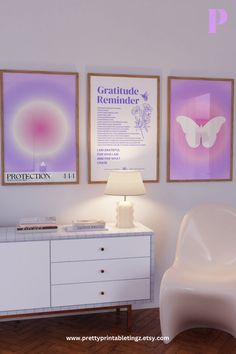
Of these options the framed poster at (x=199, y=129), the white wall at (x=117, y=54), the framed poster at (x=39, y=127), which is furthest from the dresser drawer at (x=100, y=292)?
the framed poster at (x=199, y=129)

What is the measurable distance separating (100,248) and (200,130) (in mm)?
1348

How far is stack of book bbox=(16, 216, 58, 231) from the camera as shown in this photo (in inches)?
118

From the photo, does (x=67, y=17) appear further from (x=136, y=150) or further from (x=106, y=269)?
(x=106, y=269)

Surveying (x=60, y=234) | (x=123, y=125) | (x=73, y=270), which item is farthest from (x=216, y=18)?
(x=73, y=270)

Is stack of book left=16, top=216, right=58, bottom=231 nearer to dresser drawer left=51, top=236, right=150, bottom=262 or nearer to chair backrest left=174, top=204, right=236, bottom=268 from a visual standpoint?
dresser drawer left=51, top=236, right=150, bottom=262

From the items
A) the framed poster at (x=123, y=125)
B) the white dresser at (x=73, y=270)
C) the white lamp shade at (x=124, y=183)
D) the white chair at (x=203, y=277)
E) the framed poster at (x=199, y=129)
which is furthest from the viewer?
the framed poster at (x=199, y=129)

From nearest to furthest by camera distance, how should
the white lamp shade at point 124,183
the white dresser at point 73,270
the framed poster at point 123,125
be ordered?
1. the white dresser at point 73,270
2. the white lamp shade at point 124,183
3. the framed poster at point 123,125

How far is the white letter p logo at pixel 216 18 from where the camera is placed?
360cm

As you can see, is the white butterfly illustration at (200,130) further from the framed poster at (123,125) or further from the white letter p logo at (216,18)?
the white letter p logo at (216,18)

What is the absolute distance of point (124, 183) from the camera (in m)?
3.14

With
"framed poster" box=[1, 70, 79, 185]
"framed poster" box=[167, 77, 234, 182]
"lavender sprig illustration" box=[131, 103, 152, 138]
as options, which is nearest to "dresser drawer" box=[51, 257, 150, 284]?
"framed poster" box=[1, 70, 79, 185]

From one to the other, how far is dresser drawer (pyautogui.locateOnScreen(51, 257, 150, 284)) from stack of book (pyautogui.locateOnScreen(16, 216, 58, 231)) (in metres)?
0.27

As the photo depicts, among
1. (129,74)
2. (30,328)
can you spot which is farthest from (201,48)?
(30,328)

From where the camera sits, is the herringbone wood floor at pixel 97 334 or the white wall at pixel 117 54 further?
the white wall at pixel 117 54
